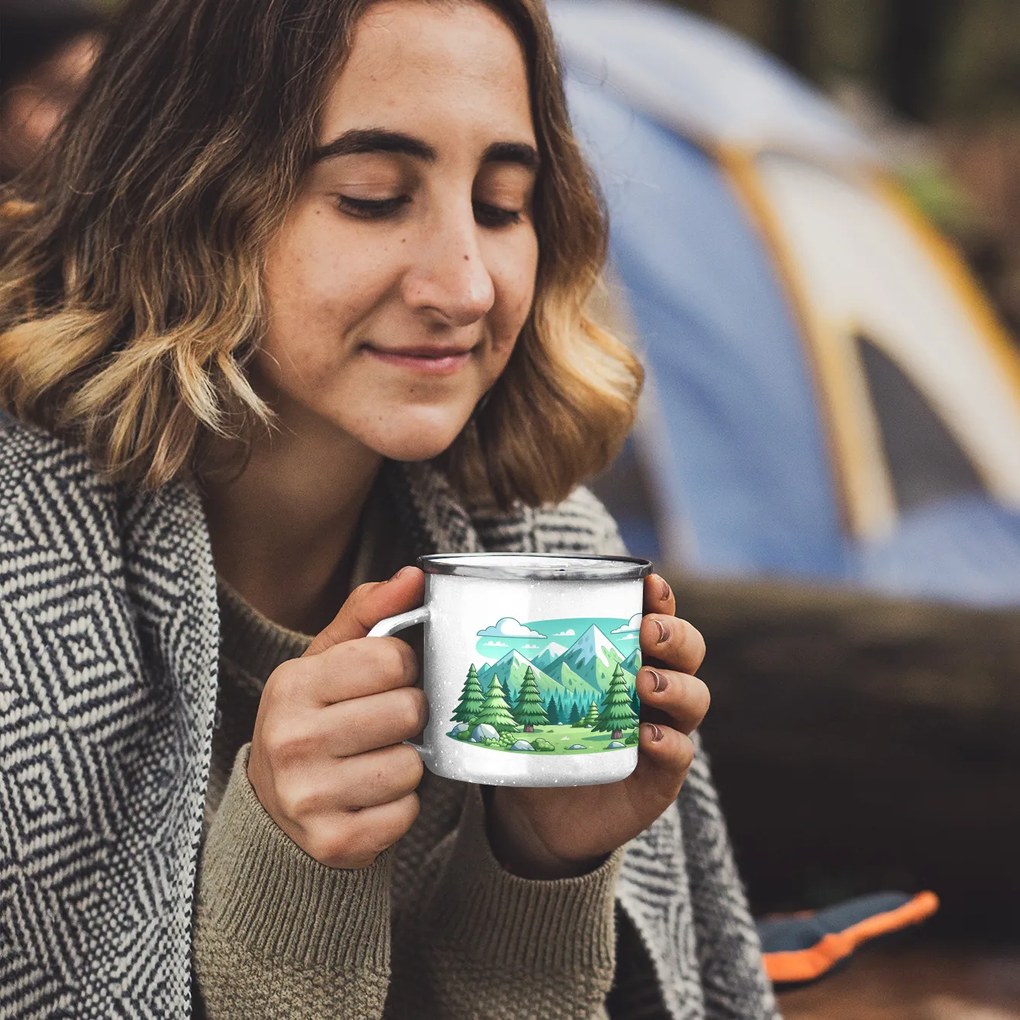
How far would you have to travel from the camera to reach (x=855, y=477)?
141 inches

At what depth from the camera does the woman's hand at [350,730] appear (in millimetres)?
1140

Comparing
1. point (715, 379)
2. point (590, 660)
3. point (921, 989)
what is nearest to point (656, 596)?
point (590, 660)

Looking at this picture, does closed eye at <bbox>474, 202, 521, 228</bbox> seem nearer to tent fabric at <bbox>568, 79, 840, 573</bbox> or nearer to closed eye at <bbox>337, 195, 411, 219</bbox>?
closed eye at <bbox>337, 195, 411, 219</bbox>

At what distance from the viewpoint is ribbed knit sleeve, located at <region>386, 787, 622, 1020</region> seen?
1.42 m

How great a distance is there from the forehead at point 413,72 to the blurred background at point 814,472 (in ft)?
1.46

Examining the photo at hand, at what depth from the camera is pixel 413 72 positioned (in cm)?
135

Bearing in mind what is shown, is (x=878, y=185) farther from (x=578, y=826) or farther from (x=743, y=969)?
(x=578, y=826)

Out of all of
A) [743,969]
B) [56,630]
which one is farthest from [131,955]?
[743,969]

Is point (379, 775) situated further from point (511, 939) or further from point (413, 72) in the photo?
point (413, 72)

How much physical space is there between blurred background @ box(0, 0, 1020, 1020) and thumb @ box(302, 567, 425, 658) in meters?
0.80

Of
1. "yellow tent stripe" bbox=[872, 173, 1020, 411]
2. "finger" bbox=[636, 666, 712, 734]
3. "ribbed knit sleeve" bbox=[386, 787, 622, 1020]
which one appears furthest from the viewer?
"yellow tent stripe" bbox=[872, 173, 1020, 411]

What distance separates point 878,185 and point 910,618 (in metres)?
2.00

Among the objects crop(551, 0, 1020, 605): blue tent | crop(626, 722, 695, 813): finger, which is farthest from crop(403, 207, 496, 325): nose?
crop(551, 0, 1020, 605): blue tent

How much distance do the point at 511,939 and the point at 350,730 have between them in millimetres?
425
